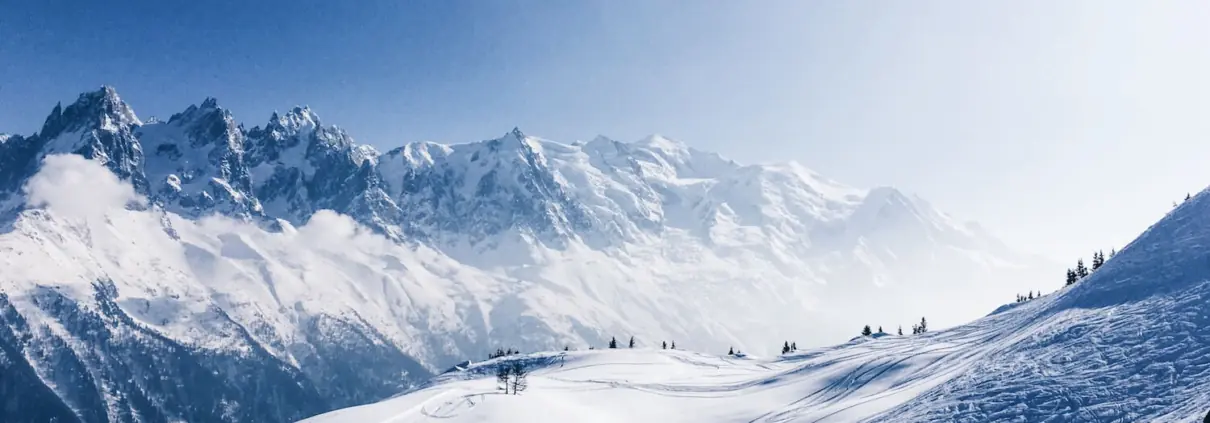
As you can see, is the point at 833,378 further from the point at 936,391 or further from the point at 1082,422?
the point at 1082,422

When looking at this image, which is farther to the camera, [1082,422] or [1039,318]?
[1039,318]

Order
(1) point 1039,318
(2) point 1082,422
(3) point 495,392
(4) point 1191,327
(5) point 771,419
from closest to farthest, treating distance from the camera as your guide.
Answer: (2) point 1082,422 < (4) point 1191,327 < (1) point 1039,318 < (5) point 771,419 < (3) point 495,392

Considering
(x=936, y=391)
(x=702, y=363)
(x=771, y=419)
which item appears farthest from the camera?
(x=702, y=363)

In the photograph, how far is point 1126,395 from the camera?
103 feet

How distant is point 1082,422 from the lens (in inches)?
1209

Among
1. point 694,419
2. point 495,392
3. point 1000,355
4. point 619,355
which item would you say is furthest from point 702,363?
point 1000,355

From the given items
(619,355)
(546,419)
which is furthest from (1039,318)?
(619,355)

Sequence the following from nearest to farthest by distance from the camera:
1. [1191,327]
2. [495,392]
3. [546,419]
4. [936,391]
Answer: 1. [1191,327]
2. [936,391]
3. [546,419]
4. [495,392]

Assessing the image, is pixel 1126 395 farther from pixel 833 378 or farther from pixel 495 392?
pixel 495 392

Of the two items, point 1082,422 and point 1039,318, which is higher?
point 1039,318

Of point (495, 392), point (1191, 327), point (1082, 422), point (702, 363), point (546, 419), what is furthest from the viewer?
point (702, 363)

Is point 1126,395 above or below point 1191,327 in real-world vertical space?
below

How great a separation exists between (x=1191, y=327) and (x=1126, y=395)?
21.5 feet

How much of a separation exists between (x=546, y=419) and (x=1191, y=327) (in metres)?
60.5
